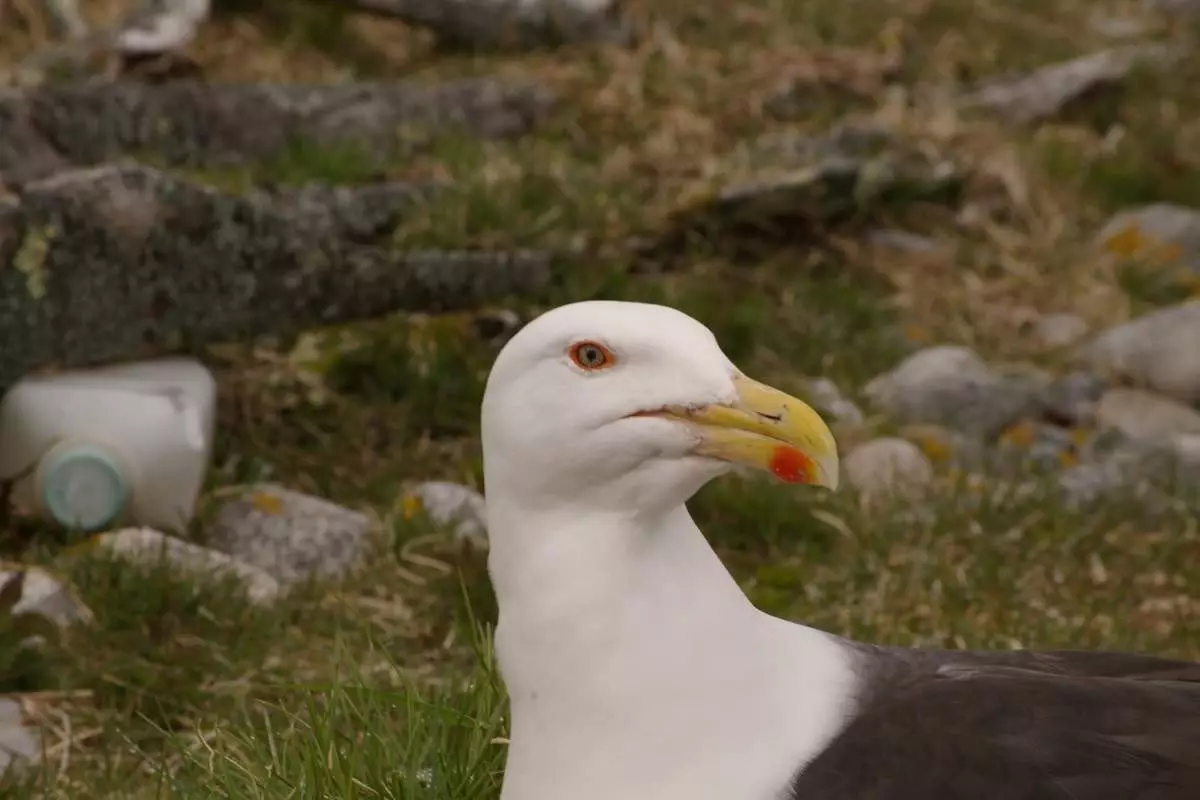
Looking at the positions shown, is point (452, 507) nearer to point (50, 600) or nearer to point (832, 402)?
point (50, 600)

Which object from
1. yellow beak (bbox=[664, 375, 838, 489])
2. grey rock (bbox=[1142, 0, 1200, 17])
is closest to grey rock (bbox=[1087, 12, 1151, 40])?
grey rock (bbox=[1142, 0, 1200, 17])

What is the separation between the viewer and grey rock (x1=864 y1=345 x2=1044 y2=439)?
5973 mm

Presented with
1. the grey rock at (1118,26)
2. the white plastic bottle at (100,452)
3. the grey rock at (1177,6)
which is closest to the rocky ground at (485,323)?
the white plastic bottle at (100,452)

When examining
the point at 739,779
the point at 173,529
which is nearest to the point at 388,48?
the point at 173,529

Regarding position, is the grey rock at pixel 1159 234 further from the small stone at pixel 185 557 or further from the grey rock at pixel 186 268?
the small stone at pixel 185 557

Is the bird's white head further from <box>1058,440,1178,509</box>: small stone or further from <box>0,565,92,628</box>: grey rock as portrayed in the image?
<box>1058,440,1178,509</box>: small stone

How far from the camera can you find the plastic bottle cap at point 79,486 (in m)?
4.66

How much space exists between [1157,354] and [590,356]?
4.30m

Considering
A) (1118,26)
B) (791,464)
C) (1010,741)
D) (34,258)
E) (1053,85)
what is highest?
(791,464)

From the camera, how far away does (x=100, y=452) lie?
469 centimetres

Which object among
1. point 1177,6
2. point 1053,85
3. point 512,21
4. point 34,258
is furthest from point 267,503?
point 1177,6

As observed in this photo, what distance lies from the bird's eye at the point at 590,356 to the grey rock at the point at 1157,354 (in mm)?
4255

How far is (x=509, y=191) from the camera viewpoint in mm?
6336

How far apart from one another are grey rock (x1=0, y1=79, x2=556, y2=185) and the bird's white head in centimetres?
356
